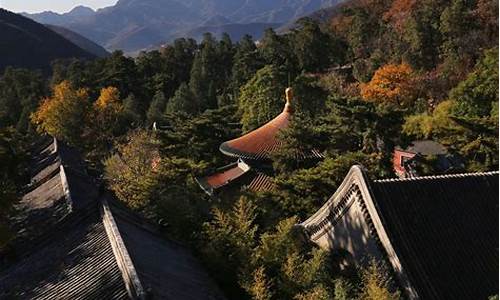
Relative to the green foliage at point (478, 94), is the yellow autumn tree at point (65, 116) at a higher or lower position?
higher

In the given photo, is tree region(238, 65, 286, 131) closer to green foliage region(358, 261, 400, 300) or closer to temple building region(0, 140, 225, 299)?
temple building region(0, 140, 225, 299)

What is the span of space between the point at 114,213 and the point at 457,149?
1285cm

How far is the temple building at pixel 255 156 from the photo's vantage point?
19516 millimetres

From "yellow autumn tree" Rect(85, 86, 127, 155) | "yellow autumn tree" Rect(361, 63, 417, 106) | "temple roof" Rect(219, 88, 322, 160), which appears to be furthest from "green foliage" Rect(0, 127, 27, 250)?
"yellow autumn tree" Rect(361, 63, 417, 106)

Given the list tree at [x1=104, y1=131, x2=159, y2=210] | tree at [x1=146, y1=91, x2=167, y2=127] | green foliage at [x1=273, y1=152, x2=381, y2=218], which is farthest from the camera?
tree at [x1=146, y1=91, x2=167, y2=127]

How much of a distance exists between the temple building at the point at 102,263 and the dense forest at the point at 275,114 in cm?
78

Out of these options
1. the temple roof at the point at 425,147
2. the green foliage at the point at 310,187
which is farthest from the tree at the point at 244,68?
the green foliage at the point at 310,187

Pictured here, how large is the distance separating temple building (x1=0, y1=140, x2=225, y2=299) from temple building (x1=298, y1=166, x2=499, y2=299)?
111 inches

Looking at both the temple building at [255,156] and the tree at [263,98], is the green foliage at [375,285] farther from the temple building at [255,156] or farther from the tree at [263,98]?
the tree at [263,98]

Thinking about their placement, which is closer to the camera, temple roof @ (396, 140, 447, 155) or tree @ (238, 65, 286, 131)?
temple roof @ (396, 140, 447, 155)

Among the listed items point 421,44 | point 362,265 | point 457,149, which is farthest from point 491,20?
point 362,265

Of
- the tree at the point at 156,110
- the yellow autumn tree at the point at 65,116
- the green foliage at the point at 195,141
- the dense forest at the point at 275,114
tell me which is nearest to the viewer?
the dense forest at the point at 275,114

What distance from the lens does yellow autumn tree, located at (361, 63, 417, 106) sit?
1356 inches

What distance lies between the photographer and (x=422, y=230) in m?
10.4
